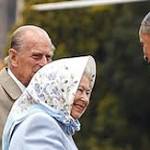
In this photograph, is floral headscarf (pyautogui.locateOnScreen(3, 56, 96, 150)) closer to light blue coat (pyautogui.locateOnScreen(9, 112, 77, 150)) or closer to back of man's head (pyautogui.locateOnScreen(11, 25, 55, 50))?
light blue coat (pyautogui.locateOnScreen(9, 112, 77, 150))

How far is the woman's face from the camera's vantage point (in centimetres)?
415

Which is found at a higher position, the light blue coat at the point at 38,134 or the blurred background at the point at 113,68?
the light blue coat at the point at 38,134

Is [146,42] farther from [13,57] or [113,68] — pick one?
[113,68]

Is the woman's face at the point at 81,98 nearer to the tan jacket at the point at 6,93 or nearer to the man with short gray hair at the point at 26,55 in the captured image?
the tan jacket at the point at 6,93

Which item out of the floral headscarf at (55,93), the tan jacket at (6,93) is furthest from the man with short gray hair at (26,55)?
the floral headscarf at (55,93)

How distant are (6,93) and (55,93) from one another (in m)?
1.10

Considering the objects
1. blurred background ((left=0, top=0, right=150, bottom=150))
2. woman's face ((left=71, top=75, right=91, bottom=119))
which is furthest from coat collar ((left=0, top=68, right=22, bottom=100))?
blurred background ((left=0, top=0, right=150, bottom=150))

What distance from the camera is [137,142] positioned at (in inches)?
980

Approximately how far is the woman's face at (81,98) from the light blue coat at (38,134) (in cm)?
11

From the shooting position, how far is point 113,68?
24.5 metres

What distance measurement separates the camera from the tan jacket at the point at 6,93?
5004 mm

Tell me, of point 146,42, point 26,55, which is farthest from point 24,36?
point 146,42

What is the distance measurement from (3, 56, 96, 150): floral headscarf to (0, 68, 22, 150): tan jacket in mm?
803

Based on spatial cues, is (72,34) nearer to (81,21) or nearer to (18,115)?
(81,21)
